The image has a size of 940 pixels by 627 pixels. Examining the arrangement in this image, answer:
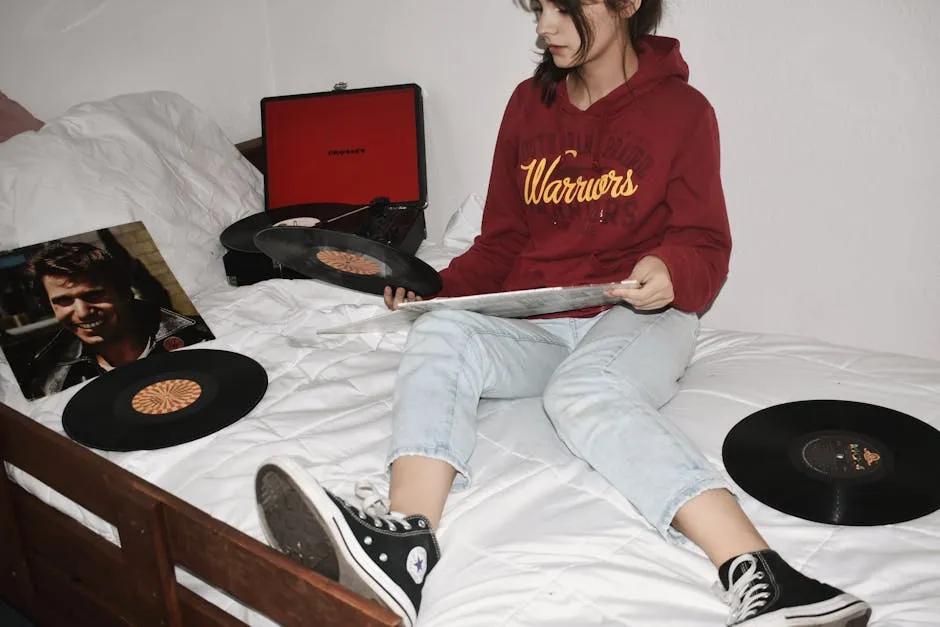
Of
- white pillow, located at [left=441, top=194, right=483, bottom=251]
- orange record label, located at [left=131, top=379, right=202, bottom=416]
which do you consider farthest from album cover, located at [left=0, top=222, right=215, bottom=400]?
white pillow, located at [left=441, top=194, right=483, bottom=251]

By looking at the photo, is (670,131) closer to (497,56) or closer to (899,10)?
(899,10)

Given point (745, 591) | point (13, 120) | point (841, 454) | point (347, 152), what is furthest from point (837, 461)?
point (13, 120)

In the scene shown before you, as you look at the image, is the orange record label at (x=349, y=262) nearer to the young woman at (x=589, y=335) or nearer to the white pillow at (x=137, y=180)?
the young woman at (x=589, y=335)

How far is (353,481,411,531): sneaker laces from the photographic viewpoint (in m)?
0.82

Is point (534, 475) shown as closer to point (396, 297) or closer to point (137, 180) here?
point (396, 297)

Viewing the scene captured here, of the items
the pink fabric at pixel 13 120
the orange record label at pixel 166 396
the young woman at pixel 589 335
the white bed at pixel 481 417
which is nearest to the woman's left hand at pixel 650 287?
the young woman at pixel 589 335

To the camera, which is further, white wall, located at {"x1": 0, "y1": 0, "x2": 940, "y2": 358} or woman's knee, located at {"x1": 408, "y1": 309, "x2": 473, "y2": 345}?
white wall, located at {"x1": 0, "y1": 0, "x2": 940, "y2": 358}

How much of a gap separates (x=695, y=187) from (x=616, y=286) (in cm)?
28

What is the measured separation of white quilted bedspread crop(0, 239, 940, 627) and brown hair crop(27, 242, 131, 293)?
16 centimetres

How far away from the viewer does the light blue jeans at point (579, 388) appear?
875mm

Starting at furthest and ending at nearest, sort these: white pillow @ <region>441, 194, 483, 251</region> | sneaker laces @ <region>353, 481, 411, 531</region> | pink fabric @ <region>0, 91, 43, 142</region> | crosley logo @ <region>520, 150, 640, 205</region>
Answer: white pillow @ <region>441, 194, 483, 251</region>, pink fabric @ <region>0, 91, 43, 142</region>, crosley logo @ <region>520, 150, 640, 205</region>, sneaker laces @ <region>353, 481, 411, 531</region>

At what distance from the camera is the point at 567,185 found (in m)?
1.21

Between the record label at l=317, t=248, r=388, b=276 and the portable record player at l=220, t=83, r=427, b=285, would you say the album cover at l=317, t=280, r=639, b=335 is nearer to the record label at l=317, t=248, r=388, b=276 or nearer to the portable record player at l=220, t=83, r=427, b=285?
the record label at l=317, t=248, r=388, b=276

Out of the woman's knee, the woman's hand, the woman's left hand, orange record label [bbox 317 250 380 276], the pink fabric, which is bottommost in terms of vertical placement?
the woman's hand
